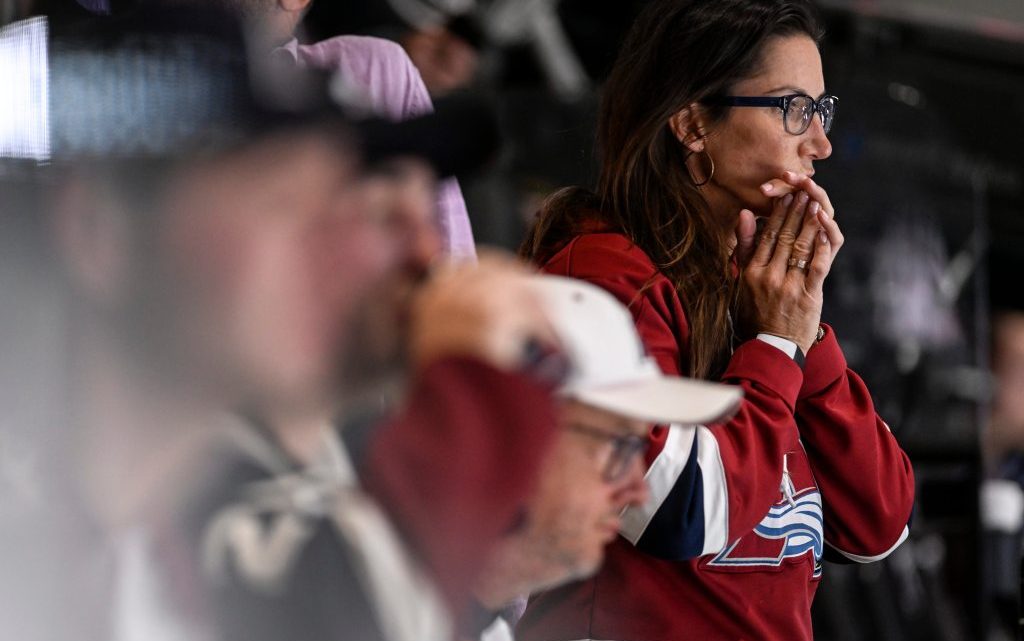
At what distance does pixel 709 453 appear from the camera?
1.35m

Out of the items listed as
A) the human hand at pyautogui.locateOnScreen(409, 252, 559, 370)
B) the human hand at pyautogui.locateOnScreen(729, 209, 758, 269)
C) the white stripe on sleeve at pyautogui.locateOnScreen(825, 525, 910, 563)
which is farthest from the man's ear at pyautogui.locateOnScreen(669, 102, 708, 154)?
the human hand at pyautogui.locateOnScreen(409, 252, 559, 370)

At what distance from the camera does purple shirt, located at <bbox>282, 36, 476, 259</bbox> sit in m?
1.09

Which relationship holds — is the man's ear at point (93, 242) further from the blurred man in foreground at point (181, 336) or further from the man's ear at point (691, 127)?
the man's ear at point (691, 127)

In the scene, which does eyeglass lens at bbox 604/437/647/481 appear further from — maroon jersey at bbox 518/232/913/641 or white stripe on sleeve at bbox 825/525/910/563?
white stripe on sleeve at bbox 825/525/910/563

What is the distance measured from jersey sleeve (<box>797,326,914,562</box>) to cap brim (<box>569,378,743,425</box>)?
0.51 meters

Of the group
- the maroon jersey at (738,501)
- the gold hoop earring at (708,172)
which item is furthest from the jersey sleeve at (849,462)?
the gold hoop earring at (708,172)

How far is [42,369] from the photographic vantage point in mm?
869

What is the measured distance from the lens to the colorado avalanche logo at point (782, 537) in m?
1.44

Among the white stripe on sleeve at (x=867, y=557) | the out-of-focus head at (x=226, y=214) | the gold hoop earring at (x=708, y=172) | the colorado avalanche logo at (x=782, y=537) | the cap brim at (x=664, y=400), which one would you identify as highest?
the out-of-focus head at (x=226, y=214)

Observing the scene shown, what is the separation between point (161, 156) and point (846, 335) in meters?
3.08

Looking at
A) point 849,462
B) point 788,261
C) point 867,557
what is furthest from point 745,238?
point 867,557

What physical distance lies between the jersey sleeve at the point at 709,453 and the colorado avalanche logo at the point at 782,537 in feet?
0.18

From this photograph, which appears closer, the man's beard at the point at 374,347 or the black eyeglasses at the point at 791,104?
the man's beard at the point at 374,347

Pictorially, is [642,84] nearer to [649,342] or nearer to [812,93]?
[812,93]
